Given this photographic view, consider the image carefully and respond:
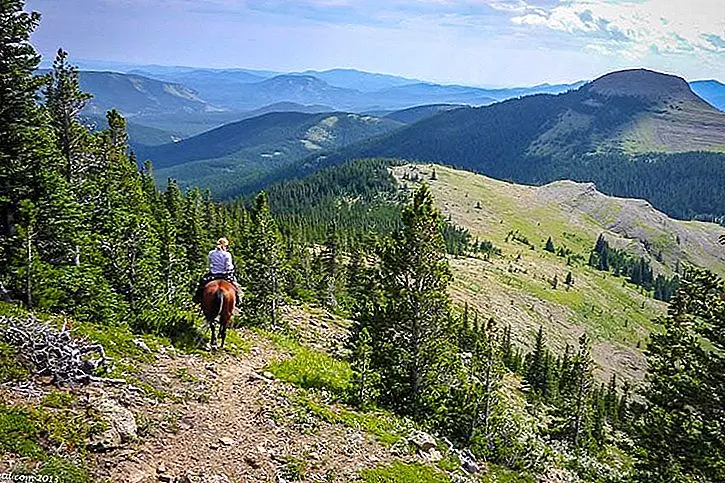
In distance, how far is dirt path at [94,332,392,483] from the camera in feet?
43.8

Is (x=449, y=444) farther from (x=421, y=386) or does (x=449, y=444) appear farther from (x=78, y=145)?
(x=78, y=145)

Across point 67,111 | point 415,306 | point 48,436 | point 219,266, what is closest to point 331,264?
point 67,111

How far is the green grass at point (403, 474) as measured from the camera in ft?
52.1

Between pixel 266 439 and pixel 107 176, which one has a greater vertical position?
pixel 107 176

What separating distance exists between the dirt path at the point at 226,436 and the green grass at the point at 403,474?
39 cm

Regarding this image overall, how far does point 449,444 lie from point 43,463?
15066mm

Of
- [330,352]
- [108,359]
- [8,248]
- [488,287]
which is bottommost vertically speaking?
[488,287]

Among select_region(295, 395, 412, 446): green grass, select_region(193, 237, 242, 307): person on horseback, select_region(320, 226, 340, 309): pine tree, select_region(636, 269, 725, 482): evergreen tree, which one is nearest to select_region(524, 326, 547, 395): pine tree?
select_region(320, 226, 340, 309): pine tree

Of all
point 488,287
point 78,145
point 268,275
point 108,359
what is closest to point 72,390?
point 108,359

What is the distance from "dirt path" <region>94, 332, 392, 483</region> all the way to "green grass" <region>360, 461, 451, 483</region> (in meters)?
0.39

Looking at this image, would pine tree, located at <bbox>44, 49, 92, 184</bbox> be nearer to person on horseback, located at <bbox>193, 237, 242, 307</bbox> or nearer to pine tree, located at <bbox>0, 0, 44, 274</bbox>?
pine tree, located at <bbox>0, 0, 44, 274</bbox>

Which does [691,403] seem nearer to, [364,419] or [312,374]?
[364,419]

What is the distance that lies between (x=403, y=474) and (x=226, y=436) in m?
5.60

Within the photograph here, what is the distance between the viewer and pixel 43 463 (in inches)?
452
